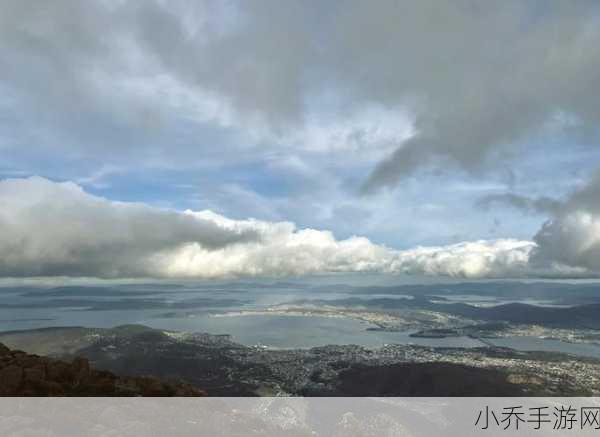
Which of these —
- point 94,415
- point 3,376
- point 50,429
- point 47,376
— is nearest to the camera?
point 50,429

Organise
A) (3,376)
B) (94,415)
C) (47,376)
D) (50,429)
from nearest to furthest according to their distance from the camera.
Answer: (50,429) → (94,415) → (3,376) → (47,376)

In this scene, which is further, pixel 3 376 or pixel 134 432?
pixel 3 376

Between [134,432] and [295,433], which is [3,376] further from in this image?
[295,433]

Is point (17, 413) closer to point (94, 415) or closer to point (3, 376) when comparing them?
point (94, 415)

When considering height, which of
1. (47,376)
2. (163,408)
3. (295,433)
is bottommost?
(295,433)

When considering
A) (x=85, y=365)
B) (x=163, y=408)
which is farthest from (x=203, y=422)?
(x=85, y=365)

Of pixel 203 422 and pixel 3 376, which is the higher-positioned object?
pixel 3 376

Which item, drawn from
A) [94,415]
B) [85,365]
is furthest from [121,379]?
[94,415]
